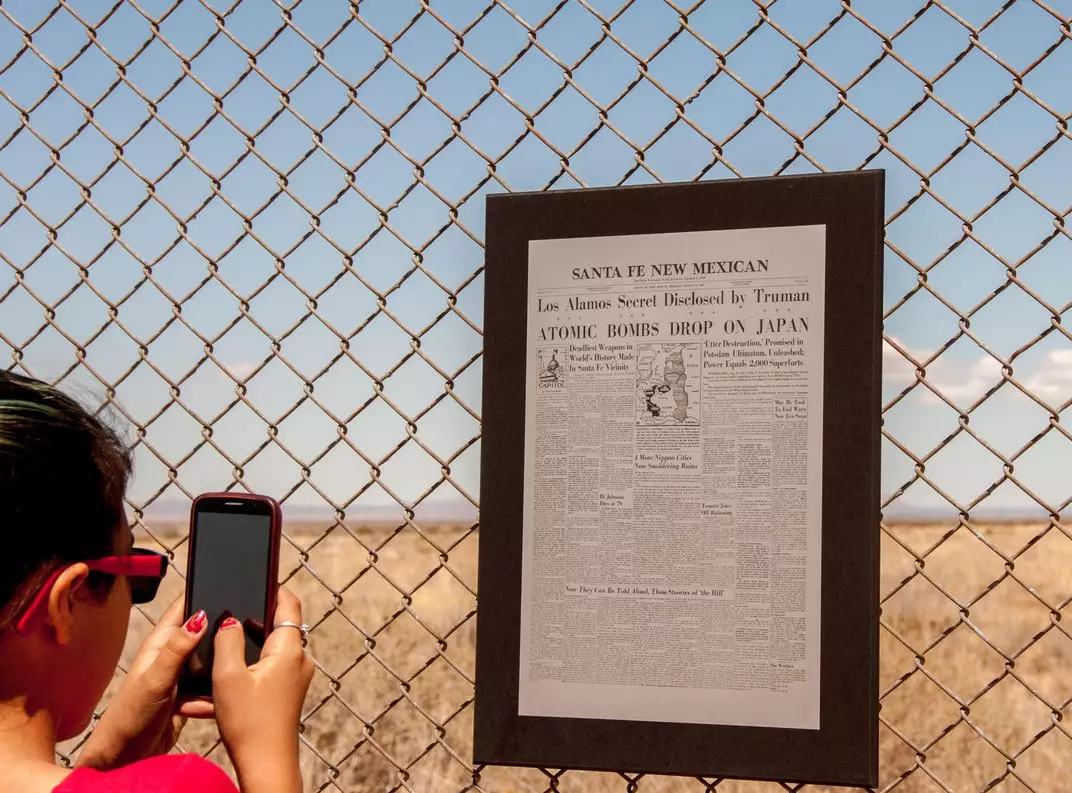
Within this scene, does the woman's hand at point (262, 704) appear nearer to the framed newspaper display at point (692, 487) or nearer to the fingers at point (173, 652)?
the fingers at point (173, 652)

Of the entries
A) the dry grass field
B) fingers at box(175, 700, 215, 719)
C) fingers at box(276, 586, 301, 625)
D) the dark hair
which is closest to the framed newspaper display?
the dry grass field

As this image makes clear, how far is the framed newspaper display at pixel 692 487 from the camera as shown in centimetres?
206

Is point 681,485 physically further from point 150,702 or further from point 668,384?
point 150,702

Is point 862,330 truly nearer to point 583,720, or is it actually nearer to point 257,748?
point 583,720

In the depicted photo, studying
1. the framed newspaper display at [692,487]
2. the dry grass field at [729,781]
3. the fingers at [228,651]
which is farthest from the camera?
the dry grass field at [729,781]

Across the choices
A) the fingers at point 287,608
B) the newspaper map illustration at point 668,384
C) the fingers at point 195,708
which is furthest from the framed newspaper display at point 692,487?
the fingers at point 195,708

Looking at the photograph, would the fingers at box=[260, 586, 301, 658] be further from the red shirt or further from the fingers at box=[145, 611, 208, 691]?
the red shirt

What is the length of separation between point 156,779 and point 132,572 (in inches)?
14.7

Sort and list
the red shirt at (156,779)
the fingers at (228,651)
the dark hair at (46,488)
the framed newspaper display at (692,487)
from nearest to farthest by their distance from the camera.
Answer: the red shirt at (156,779) → the dark hair at (46,488) → the fingers at (228,651) → the framed newspaper display at (692,487)

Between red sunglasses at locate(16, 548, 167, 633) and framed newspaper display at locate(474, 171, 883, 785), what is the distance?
2.22 feet

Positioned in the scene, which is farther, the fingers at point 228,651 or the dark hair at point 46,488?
the fingers at point 228,651

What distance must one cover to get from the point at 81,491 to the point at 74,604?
163mm

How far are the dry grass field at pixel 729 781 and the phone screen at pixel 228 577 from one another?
483 millimetres

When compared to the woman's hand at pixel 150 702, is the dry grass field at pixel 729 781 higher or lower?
lower
